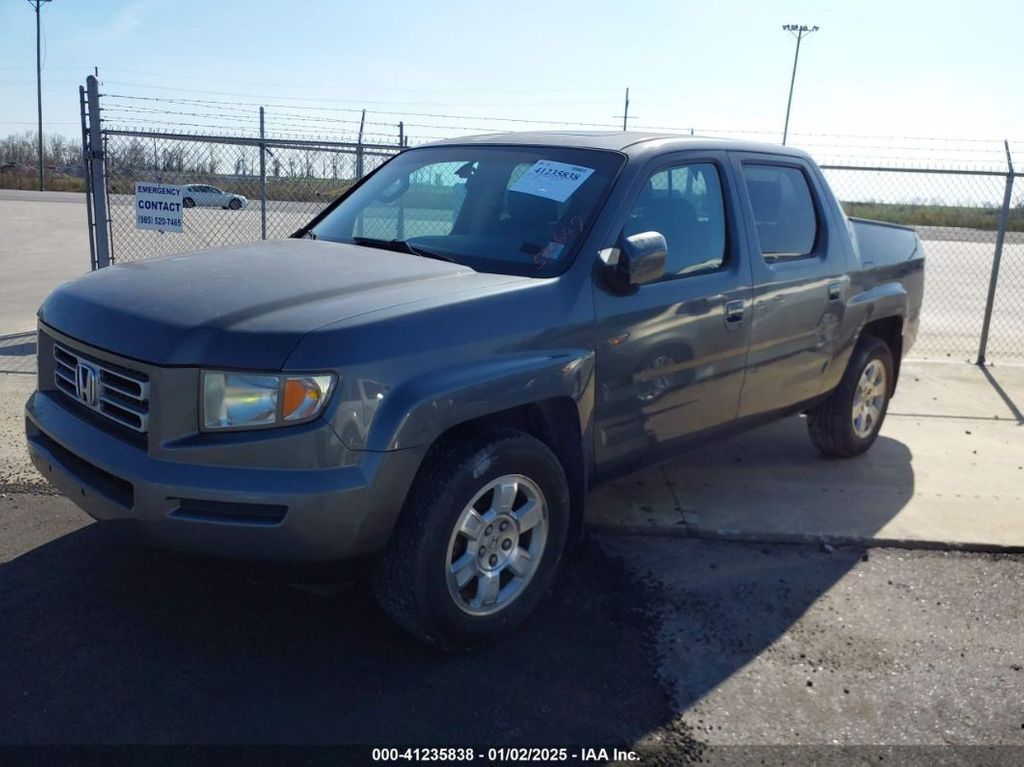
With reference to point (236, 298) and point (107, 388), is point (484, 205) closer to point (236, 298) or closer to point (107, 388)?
point (236, 298)

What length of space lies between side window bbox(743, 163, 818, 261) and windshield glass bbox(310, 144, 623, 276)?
1.10 metres

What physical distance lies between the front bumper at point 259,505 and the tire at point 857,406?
3.46 m

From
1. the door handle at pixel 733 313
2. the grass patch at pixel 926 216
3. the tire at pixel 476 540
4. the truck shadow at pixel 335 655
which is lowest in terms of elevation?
the truck shadow at pixel 335 655

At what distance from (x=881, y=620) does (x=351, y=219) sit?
3025mm

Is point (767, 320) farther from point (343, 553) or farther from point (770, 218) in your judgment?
point (343, 553)

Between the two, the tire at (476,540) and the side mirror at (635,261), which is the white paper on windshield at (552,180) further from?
the tire at (476,540)

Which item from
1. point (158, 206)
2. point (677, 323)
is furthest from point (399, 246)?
point (158, 206)

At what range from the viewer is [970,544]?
180 inches

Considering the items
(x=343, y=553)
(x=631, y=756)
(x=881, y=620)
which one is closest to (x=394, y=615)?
(x=343, y=553)

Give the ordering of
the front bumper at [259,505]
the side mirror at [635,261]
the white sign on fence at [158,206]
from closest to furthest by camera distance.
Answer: the front bumper at [259,505] < the side mirror at [635,261] < the white sign on fence at [158,206]

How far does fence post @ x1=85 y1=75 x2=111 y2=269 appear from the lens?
7543mm

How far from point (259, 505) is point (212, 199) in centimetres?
891

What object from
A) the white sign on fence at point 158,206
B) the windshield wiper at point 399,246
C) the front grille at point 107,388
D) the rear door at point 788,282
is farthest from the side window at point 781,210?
the white sign on fence at point 158,206

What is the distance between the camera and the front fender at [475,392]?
9.32ft
